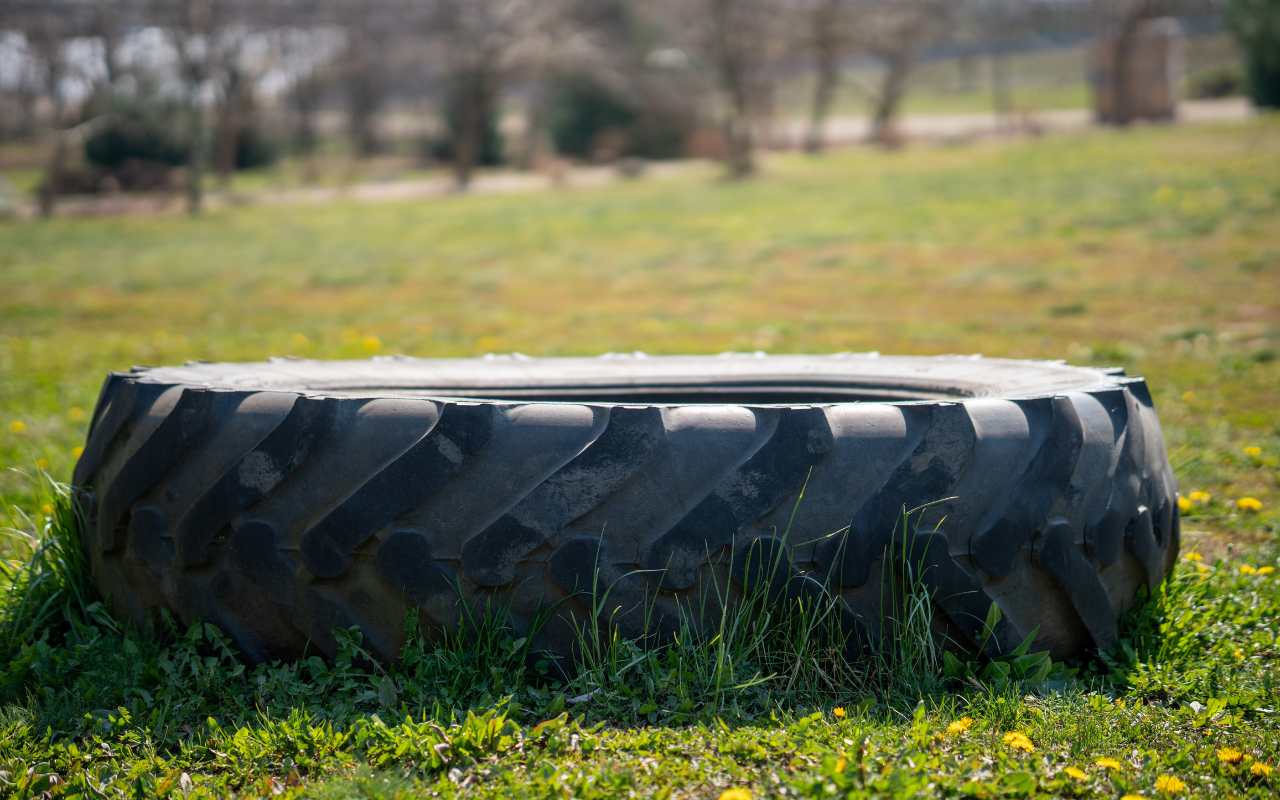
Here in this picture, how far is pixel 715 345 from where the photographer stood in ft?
23.4

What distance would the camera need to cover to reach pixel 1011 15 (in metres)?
55.7

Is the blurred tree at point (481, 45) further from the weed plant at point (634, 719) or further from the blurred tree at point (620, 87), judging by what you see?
the weed plant at point (634, 719)

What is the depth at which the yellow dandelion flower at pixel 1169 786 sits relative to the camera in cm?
164

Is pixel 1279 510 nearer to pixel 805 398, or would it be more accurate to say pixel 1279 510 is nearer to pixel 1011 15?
pixel 805 398

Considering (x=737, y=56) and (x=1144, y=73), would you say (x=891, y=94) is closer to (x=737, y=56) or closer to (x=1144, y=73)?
(x=1144, y=73)

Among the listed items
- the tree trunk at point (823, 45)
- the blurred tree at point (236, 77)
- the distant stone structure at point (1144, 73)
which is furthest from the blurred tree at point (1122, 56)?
the blurred tree at point (236, 77)

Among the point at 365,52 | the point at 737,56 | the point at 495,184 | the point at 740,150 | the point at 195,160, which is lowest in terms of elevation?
the point at 495,184

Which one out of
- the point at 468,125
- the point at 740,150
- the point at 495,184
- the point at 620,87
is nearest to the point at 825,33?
the point at 620,87

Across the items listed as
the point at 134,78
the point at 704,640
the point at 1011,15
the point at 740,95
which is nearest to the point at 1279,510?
the point at 704,640

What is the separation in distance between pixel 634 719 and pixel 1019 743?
0.70 metres

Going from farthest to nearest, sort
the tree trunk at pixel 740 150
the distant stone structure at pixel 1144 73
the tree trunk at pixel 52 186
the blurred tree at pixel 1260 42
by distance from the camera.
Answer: the distant stone structure at pixel 1144 73 → the blurred tree at pixel 1260 42 → the tree trunk at pixel 740 150 → the tree trunk at pixel 52 186

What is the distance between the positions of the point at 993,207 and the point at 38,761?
13454 millimetres

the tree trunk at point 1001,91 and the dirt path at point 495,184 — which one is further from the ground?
the tree trunk at point 1001,91

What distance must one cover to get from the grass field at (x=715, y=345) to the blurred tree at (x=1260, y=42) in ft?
15.3
